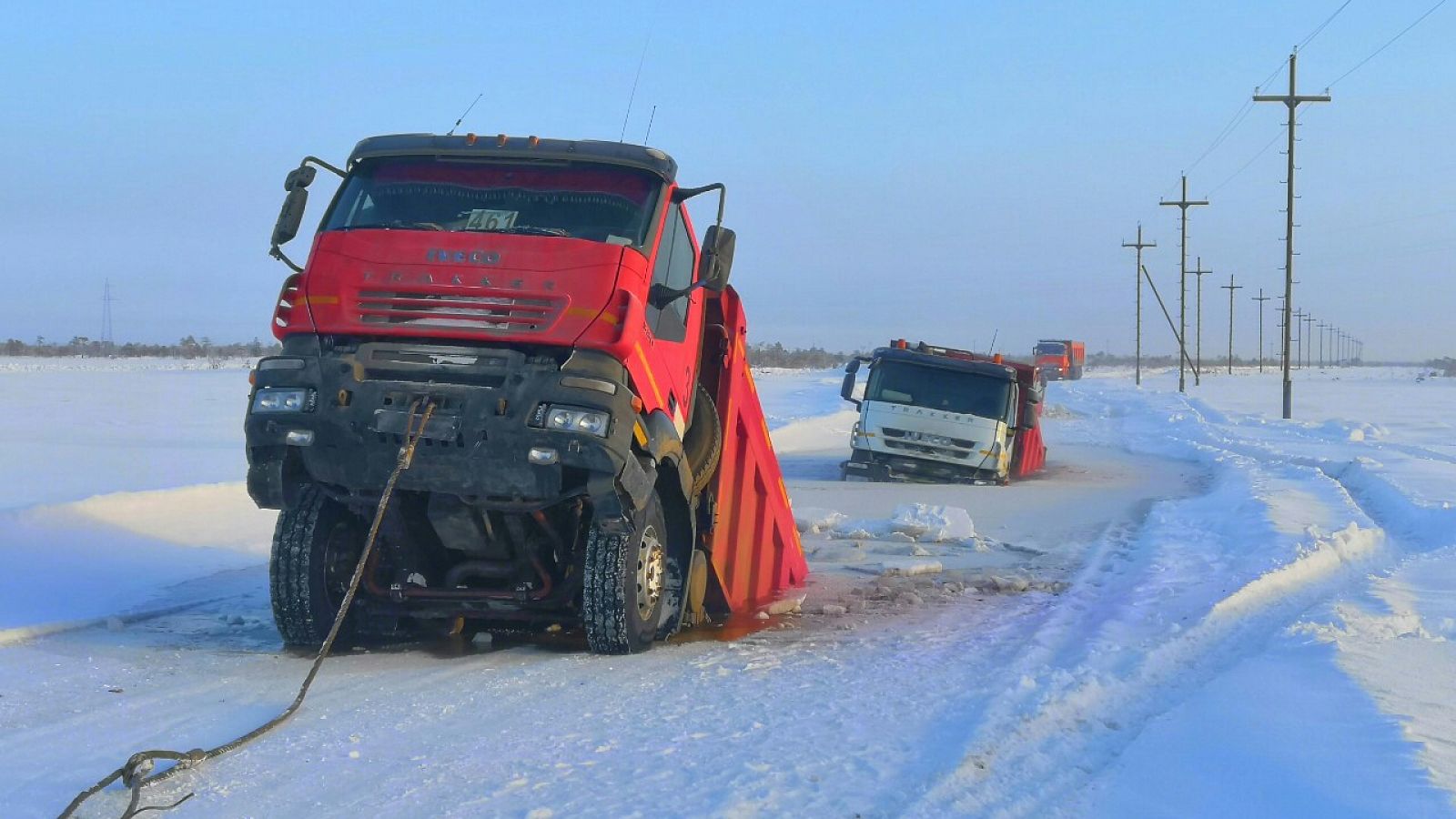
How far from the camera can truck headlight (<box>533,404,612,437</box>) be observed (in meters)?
6.04

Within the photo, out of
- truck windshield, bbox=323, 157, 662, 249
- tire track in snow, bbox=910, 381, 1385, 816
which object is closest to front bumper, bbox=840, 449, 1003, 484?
tire track in snow, bbox=910, 381, 1385, 816

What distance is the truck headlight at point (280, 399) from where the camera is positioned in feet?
20.5

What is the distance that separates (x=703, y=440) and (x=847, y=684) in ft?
6.92

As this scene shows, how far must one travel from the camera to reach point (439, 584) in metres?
7.37

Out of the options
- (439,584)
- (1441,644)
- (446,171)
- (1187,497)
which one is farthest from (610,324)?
(1187,497)

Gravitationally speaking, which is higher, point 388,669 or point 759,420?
point 759,420

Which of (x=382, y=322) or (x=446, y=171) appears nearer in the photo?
(x=382, y=322)

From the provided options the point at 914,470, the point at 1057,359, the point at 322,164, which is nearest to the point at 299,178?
the point at 322,164

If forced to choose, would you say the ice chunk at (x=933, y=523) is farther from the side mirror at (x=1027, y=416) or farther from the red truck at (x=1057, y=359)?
the red truck at (x=1057, y=359)

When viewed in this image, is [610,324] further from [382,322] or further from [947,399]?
[947,399]

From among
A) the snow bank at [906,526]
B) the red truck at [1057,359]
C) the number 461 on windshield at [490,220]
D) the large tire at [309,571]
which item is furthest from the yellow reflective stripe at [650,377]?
the red truck at [1057,359]

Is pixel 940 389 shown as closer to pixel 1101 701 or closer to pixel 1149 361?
pixel 1101 701

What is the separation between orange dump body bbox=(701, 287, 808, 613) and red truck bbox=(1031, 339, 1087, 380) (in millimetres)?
68362

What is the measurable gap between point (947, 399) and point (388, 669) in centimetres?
1490
